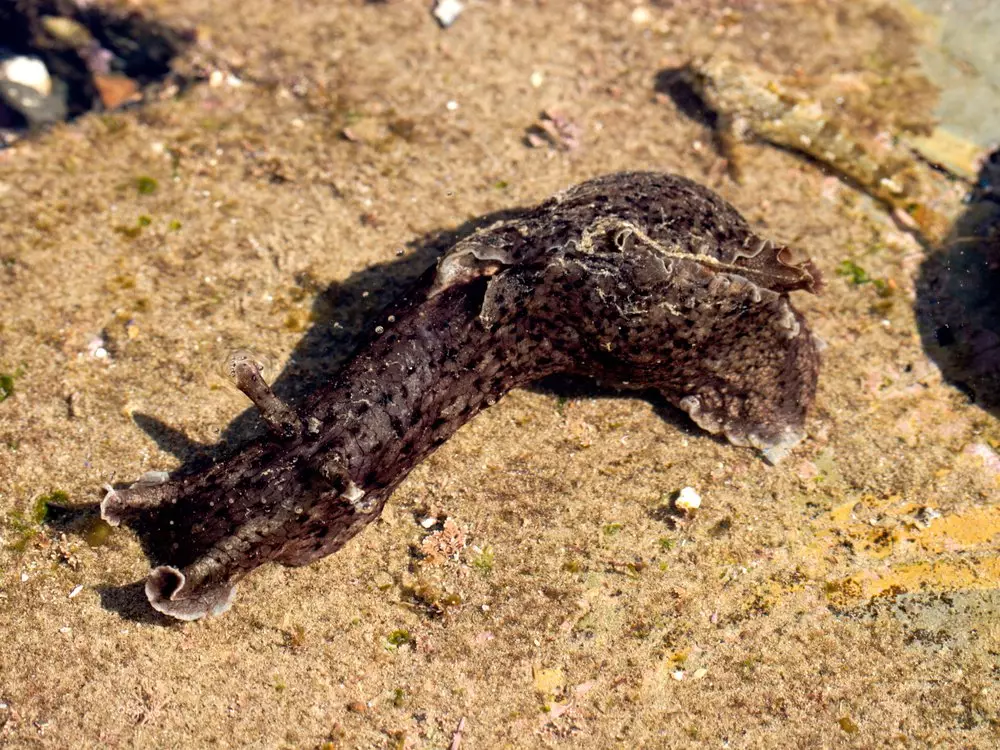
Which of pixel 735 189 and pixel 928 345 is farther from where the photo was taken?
pixel 735 189

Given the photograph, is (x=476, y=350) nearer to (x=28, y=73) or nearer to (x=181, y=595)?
(x=181, y=595)

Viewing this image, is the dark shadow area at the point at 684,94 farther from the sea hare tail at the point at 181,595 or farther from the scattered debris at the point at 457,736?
the sea hare tail at the point at 181,595

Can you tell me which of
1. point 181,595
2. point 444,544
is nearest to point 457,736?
point 444,544

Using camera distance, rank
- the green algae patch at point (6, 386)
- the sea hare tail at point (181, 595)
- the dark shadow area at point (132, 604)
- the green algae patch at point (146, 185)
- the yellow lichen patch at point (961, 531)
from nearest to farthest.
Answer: the sea hare tail at point (181, 595) < the dark shadow area at point (132, 604) < the yellow lichen patch at point (961, 531) < the green algae patch at point (6, 386) < the green algae patch at point (146, 185)

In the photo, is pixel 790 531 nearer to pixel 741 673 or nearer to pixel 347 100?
pixel 741 673

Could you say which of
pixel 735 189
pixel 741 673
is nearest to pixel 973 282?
pixel 735 189

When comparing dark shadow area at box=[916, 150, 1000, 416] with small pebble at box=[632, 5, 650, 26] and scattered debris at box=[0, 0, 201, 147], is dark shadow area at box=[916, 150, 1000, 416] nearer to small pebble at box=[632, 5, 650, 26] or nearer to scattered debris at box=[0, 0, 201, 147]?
small pebble at box=[632, 5, 650, 26]

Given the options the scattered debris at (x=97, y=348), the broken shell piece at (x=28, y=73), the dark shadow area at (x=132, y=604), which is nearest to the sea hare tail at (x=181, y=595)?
the dark shadow area at (x=132, y=604)
